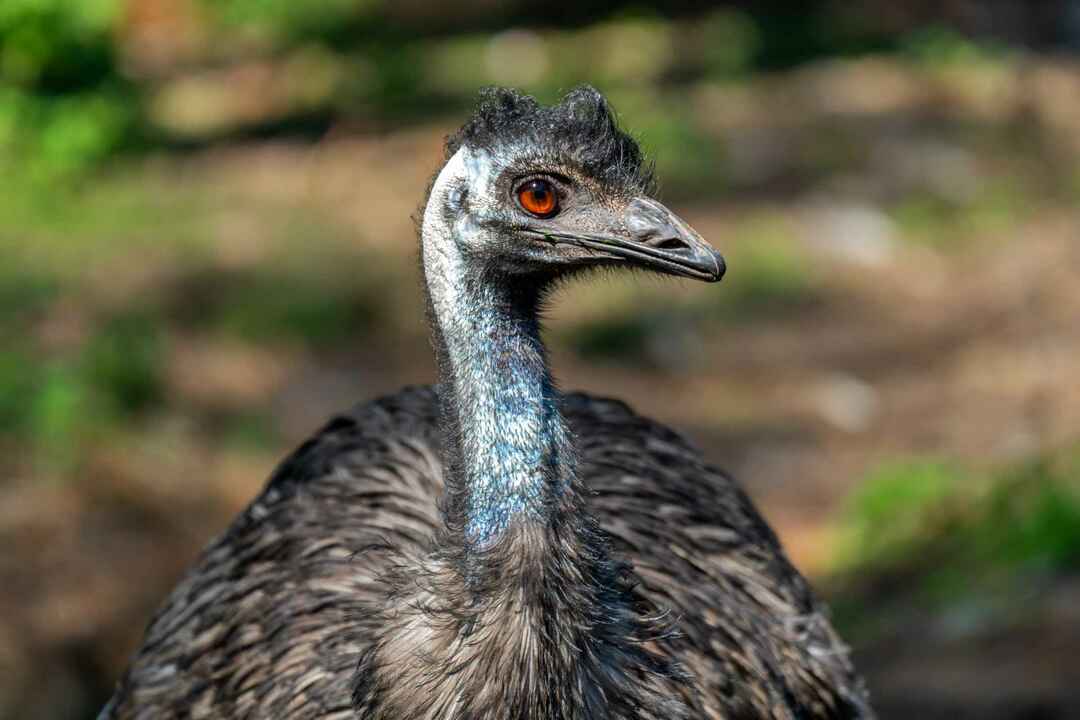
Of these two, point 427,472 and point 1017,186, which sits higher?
point 1017,186

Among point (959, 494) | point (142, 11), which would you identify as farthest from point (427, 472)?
point (142, 11)

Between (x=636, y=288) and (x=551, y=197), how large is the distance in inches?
236

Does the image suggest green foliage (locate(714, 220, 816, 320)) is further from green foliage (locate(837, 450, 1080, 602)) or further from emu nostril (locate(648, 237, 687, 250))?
emu nostril (locate(648, 237, 687, 250))

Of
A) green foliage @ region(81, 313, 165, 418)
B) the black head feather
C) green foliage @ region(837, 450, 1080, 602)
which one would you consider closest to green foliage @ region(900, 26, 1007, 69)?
green foliage @ region(837, 450, 1080, 602)

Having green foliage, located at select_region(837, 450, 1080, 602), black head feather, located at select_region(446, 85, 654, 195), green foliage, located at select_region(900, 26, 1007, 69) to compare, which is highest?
green foliage, located at select_region(900, 26, 1007, 69)

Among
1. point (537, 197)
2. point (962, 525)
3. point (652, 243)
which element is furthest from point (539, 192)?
point (962, 525)

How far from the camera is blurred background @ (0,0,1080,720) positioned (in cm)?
654

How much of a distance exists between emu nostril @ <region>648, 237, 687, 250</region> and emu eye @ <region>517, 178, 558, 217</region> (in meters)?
0.20

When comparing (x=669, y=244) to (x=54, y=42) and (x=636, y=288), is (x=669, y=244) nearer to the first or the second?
(x=636, y=288)

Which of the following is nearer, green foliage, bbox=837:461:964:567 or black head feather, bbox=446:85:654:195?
black head feather, bbox=446:85:654:195

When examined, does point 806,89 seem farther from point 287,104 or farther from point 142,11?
point 142,11

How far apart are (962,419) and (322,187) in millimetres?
3937

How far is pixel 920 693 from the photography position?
5.69m

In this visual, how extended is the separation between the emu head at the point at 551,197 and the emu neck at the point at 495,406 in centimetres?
7
